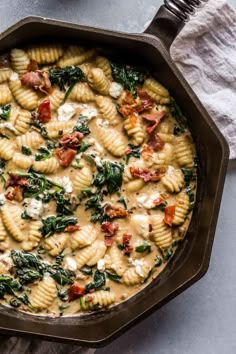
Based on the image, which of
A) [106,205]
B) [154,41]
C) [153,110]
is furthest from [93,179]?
[154,41]

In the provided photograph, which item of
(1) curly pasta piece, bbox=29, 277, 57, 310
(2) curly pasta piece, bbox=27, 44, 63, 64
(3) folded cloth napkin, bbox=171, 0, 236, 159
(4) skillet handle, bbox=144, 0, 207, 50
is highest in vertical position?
(4) skillet handle, bbox=144, 0, 207, 50

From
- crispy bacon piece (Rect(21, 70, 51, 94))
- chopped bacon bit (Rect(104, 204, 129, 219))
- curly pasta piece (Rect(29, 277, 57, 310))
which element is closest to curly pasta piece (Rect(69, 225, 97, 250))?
chopped bacon bit (Rect(104, 204, 129, 219))

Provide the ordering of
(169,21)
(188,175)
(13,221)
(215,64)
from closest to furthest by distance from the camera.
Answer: (169,21)
(13,221)
(188,175)
(215,64)

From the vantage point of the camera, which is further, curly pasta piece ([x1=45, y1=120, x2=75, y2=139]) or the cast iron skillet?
curly pasta piece ([x1=45, y1=120, x2=75, y2=139])

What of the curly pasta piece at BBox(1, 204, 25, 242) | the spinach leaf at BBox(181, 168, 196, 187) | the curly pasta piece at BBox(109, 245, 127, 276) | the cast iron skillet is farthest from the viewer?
the spinach leaf at BBox(181, 168, 196, 187)

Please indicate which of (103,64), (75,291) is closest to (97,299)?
(75,291)

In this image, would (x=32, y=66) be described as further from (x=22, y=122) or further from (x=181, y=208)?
(x=181, y=208)

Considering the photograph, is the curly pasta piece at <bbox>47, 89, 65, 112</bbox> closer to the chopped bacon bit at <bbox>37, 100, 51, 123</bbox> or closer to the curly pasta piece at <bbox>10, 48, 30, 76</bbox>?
the chopped bacon bit at <bbox>37, 100, 51, 123</bbox>

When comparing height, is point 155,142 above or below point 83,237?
above
